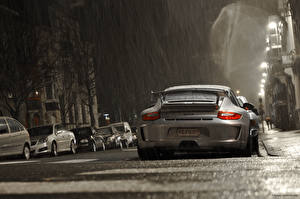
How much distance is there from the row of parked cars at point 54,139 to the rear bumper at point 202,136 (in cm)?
1103

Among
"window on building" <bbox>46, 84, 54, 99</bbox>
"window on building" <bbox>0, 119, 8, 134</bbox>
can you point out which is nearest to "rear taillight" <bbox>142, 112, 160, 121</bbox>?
"window on building" <bbox>0, 119, 8, 134</bbox>

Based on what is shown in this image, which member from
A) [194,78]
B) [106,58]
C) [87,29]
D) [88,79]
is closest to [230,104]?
[88,79]

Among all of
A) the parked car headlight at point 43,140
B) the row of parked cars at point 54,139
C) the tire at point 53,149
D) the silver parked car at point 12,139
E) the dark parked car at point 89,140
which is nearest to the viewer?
the silver parked car at point 12,139

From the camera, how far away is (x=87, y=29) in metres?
62.5

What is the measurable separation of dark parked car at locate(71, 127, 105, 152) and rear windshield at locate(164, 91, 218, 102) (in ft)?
67.6

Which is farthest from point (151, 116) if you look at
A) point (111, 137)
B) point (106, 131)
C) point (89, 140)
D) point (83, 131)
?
point (106, 131)

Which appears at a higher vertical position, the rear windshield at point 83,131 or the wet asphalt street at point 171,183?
the wet asphalt street at point 171,183

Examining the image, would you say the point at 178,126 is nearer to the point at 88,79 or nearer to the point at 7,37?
the point at 7,37

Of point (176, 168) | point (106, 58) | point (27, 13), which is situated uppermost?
point (27, 13)

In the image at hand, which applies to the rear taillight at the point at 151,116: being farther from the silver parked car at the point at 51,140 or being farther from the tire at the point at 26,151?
the silver parked car at the point at 51,140

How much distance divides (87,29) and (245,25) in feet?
160

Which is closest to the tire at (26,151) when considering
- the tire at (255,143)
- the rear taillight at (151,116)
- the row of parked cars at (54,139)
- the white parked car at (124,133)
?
the row of parked cars at (54,139)

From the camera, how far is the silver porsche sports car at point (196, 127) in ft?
35.6

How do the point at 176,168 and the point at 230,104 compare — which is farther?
the point at 230,104
